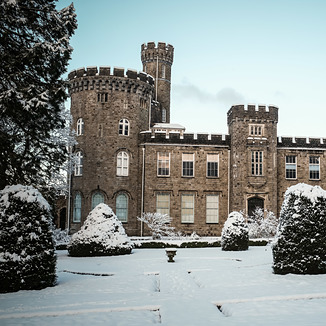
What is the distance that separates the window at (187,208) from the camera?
3020cm

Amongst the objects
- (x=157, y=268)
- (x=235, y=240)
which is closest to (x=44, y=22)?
(x=157, y=268)

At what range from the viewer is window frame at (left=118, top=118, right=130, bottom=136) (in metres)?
30.5

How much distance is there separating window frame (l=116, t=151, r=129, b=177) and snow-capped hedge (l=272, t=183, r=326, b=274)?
19.0 m

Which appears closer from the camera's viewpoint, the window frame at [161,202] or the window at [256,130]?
the window frame at [161,202]

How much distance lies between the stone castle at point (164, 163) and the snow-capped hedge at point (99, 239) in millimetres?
11355

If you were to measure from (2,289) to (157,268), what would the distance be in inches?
215

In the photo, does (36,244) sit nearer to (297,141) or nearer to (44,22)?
(44,22)

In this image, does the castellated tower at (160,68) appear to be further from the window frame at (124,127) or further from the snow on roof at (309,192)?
the snow on roof at (309,192)

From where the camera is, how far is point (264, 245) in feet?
78.5

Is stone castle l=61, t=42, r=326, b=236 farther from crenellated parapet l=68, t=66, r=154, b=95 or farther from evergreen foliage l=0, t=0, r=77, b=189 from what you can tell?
evergreen foliage l=0, t=0, r=77, b=189

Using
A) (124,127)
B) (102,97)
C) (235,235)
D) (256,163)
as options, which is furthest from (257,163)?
(102,97)

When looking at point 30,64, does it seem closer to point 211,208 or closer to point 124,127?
point 124,127

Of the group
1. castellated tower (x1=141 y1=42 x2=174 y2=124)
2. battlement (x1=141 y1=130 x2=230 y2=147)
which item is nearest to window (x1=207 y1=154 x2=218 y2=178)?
battlement (x1=141 y1=130 x2=230 y2=147)

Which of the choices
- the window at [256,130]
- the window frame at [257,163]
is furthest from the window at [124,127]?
the window frame at [257,163]
